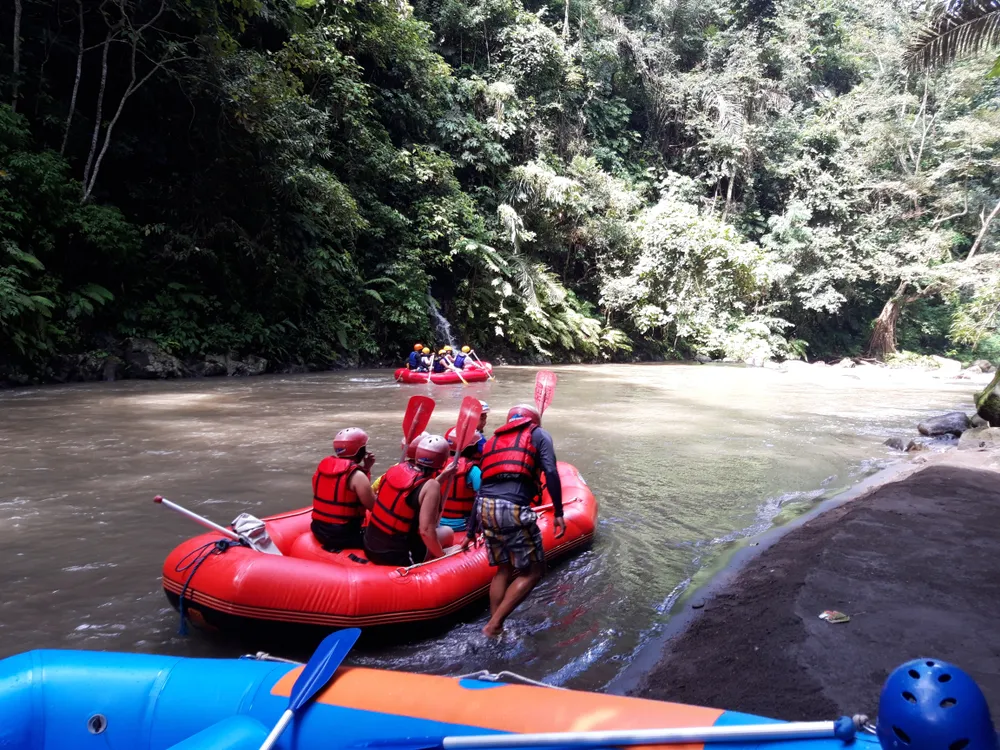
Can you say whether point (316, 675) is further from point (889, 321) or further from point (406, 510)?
point (889, 321)

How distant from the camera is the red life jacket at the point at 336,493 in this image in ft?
12.2

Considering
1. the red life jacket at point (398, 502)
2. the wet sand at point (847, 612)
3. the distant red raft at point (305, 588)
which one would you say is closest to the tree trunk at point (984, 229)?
the wet sand at point (847, 612)

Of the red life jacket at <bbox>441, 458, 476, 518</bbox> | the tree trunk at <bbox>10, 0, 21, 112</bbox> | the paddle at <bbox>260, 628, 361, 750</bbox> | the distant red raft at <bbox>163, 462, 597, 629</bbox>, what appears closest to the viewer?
the paddle at <bbox>260, 628, 361, 750</bbox>

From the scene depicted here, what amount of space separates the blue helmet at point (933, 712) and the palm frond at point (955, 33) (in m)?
10.9

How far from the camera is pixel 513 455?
3432mm

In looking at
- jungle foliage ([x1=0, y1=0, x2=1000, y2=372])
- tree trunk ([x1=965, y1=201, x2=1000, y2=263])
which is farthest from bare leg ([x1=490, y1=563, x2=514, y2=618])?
tree trunk ([x1=965, y1=201, x2=1000, y2=263])

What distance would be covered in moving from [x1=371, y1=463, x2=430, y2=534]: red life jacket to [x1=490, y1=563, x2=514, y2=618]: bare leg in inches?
21.9

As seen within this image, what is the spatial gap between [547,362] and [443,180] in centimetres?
707

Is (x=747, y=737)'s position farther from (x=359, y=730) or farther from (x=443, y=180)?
(x=443, y=180)

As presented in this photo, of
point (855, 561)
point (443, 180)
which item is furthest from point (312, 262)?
point (855, 561)

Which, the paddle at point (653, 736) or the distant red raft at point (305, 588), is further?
the distant red raft at point (305, 588)

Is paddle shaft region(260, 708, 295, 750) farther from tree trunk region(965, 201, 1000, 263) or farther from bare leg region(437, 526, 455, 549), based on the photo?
tree trunk region(965, 201, 1000, 263)

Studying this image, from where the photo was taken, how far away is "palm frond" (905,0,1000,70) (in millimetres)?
8875

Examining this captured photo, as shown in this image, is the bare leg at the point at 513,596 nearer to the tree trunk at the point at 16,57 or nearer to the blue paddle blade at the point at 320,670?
the blue paddle blade at the point at 320,670
